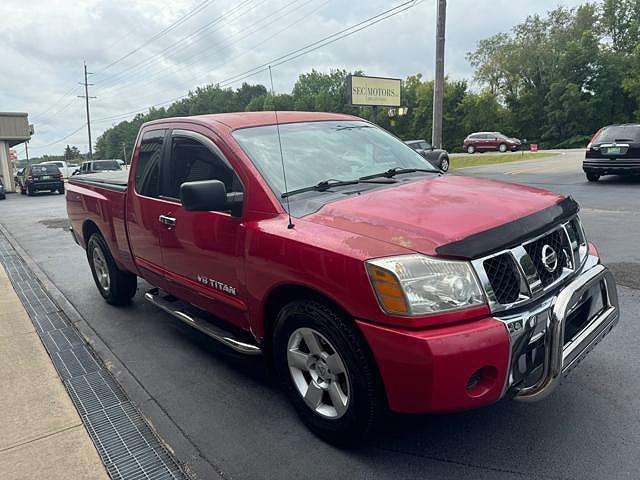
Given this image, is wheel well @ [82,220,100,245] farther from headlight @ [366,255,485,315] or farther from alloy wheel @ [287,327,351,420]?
headlight @ [366,255,485,315]

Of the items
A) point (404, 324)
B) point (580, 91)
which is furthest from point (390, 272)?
point (580, 91)

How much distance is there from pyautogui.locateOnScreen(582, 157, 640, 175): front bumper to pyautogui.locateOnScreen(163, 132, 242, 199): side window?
43.6 ft

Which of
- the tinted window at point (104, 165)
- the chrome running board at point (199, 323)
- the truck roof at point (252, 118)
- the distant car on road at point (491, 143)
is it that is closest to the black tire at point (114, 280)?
the chrome running board at point (199, 323)

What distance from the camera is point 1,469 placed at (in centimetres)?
278

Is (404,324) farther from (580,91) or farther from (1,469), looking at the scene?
(580,91)

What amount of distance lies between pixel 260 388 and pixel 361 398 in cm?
126

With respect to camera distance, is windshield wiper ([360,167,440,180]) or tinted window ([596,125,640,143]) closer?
windshield wiper ([360,167,440,180])

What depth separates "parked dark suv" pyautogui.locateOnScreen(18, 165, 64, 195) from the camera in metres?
25.4

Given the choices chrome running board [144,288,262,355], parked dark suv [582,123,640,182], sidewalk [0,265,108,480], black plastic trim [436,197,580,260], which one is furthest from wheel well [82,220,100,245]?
parked dark suv [582,123,640,182]

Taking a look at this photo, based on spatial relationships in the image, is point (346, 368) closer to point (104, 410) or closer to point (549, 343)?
point (549, 343)

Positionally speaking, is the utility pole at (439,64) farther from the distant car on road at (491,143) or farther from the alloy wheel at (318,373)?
the distant car on road at (491,143)

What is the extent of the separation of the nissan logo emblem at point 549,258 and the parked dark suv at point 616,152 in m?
12.9

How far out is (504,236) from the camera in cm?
247

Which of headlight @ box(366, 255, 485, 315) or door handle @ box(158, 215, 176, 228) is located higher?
door handle @ box(158, 215, 176, 228)
